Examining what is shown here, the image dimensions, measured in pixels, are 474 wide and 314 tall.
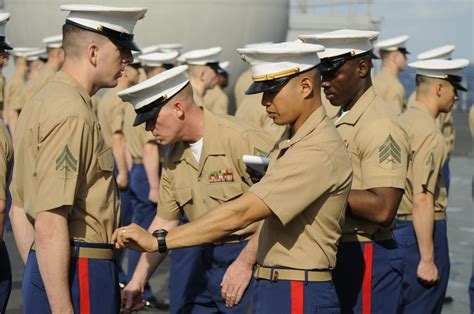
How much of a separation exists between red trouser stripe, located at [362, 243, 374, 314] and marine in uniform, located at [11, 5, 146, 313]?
4.15 feet

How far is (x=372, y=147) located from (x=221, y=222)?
1.21 meters

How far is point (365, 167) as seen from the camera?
5.18 m

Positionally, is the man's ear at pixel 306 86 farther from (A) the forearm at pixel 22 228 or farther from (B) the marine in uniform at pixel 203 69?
(B) the marine in uniform at pixel 203 69

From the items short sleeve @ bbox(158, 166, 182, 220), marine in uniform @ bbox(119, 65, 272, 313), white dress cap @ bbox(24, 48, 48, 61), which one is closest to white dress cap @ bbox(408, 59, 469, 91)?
marine in uniform @ bbox(119, 65, 272, 313)

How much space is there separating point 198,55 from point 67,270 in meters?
6.33

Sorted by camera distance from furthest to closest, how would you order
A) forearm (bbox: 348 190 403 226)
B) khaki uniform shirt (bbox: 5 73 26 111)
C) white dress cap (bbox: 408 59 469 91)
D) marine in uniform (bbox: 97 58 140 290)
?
khaki uniform shirt (bbox: 5 73 26 111) < marine in uniform (bbox: 97 58 140 290) < white dress cap (bbox: 408 59 469 91) < forearm (bbox: 348 190 403 226)

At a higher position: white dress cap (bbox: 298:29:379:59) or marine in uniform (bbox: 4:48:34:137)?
white dress cap (bbox: 298:29:379:59)

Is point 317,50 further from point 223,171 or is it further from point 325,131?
point 223,171

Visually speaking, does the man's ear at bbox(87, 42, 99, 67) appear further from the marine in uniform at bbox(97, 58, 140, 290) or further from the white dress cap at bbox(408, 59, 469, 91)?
the marine in uniform at bbox(97, 58, 140, 290)

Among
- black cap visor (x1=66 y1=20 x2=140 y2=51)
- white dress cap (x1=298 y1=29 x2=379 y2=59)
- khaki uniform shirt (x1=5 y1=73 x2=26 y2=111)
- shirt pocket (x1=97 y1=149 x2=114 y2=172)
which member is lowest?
khaki uniform shirt (x1=5 y1=73 x2=26 y2=111)

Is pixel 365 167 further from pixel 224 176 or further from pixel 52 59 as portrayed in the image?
pixel 52 59

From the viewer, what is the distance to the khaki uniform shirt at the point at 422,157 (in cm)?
638

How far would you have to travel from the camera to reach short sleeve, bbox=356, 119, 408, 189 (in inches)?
202

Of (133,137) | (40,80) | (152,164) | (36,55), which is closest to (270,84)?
(152,164)
